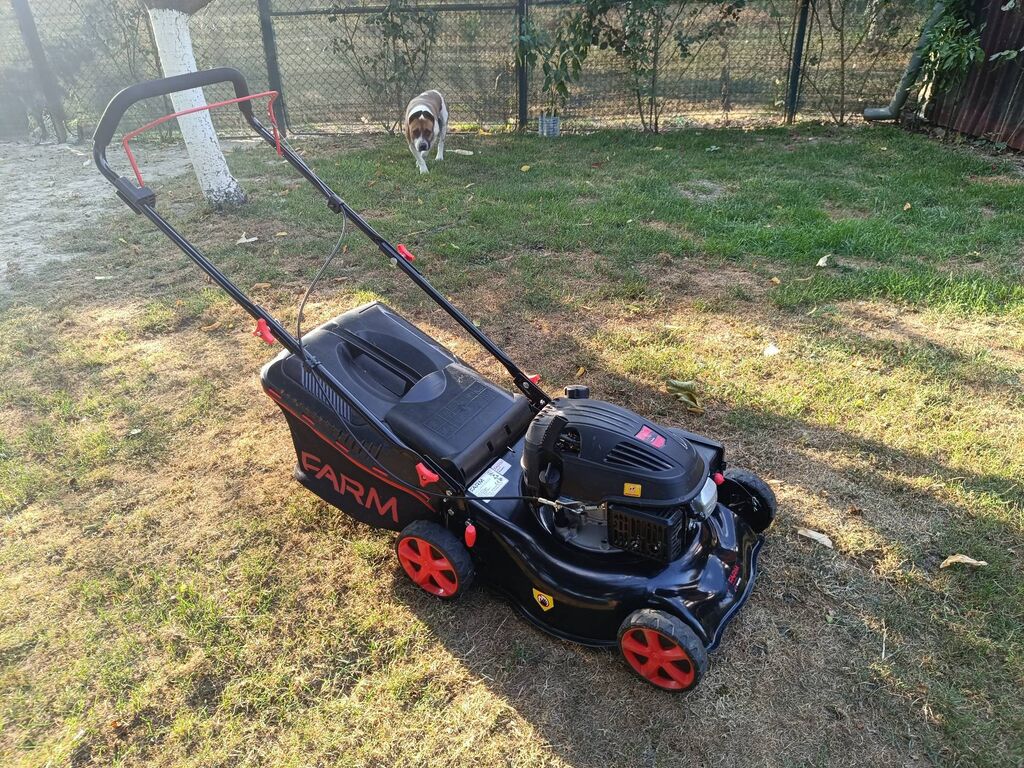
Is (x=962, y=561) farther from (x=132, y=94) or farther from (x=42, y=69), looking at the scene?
(x=42, y=69)

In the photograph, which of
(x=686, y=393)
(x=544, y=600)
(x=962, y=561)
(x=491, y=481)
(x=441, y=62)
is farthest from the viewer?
(x=441, y=62)

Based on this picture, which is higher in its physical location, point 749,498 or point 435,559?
point 749,498

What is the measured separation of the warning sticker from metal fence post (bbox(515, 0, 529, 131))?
7548 millimetres

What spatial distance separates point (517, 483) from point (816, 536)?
1214 mm

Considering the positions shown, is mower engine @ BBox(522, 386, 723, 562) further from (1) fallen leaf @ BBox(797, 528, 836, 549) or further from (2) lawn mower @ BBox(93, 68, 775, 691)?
(1) fallen leaf @ BBox(797, 528, 836, 549)

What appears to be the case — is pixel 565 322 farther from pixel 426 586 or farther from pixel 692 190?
Result: pixel 692 190

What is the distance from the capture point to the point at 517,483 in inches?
93.4

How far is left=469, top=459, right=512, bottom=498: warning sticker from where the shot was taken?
7.65ft

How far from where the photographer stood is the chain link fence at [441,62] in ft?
27.8

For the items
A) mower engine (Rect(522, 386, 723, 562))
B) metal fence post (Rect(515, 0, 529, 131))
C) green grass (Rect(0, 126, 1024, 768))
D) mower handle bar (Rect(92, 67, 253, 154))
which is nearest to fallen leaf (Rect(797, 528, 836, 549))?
green grass (Rect(0, 126, 1024, 768))

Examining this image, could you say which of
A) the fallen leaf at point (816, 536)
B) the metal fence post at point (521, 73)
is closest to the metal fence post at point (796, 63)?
the metal fence post at point (521, 73)

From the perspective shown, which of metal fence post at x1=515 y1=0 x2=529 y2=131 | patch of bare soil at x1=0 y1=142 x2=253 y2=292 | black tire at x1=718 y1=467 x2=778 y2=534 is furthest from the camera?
metal fence post at x1=515 y1=0 x2=529 y2=131

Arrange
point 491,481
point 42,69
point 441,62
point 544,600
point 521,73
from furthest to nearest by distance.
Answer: point 42,69, point 441,62, point 521,73, point 491,481, point 544,600

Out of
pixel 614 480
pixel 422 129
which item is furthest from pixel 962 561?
pixel 422 129
